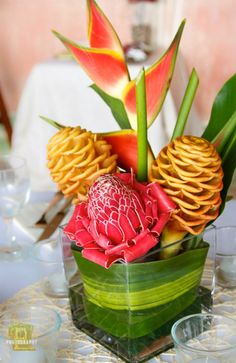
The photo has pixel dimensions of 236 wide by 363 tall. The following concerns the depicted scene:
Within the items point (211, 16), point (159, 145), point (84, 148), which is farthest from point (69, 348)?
point (211, 16)

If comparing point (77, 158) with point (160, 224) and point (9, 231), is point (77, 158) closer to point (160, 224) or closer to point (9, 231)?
point (160, 224)

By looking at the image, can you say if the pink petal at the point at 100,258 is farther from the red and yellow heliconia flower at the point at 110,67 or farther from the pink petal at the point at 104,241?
the red and yellow heliconia flower at the point at 110,67

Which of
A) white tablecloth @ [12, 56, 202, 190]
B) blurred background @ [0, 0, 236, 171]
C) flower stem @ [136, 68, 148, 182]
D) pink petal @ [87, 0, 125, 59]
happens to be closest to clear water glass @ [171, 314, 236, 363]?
flower stem @ [136, 68, 148, 182]

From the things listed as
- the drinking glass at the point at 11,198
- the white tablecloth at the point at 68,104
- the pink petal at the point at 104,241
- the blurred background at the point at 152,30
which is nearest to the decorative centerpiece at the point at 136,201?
the pink petal at the point at 104,241

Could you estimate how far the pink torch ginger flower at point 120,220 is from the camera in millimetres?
435

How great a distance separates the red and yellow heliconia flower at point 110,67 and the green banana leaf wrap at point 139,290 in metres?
0.14

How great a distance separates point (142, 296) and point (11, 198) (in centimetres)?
34

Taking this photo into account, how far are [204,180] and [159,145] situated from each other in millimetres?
1466

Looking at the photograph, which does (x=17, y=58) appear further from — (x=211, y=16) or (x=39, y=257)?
(x=39, y=257)

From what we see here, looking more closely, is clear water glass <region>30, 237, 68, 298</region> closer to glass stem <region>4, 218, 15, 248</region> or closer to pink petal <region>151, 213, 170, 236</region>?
glass stem <region>4, 218, 15, 248</region>

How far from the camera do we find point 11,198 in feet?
2.47

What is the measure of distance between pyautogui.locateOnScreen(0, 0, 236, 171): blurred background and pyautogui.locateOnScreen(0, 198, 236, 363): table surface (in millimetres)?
2086

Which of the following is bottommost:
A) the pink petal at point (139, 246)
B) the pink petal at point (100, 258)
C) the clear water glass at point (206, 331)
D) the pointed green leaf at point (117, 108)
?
the clear water glass at point (206, 331)

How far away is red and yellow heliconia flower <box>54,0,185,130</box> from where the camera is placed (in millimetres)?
490
